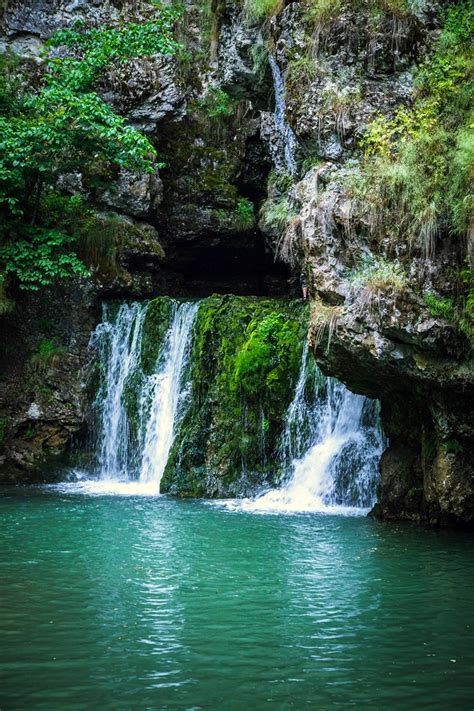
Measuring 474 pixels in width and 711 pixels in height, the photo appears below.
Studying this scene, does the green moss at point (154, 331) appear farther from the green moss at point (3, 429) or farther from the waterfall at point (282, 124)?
the waterfall at point (282, 124)

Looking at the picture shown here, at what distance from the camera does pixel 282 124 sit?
15.1 metres

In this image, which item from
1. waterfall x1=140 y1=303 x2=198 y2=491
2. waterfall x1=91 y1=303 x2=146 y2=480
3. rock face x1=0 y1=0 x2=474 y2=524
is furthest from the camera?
waterfall x1=91 y1=303 x2=146 y2=480

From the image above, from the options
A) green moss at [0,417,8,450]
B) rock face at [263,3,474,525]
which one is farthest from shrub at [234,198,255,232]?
green moss at [0,417,8,450]

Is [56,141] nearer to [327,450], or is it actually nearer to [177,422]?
[177,422]

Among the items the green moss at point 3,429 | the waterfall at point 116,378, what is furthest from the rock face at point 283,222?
the waterfall at point 116,378

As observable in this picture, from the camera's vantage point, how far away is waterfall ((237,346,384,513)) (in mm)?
13711

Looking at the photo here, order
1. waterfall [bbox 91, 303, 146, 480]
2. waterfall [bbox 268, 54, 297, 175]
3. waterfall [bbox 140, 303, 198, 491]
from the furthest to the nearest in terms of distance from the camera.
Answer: waterfall [bbox 91, 303, 146, 480], waterfall [bbox 140, 303, 198, 491], waterfall [bbox 268, 54, 297, 175]

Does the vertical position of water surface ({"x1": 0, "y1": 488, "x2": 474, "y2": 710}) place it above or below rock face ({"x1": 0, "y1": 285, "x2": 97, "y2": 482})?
below

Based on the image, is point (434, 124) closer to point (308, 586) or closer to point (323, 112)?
point (323, 112)

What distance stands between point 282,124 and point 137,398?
6.57 metres

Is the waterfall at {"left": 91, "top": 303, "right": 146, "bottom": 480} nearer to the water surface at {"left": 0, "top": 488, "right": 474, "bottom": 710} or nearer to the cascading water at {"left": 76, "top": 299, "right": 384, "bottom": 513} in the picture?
the cascading water at {"left": 76, "top": 299, "right": 384, "bottom": 513}

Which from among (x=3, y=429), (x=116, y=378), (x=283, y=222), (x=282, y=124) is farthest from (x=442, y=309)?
(x=3, y=429)

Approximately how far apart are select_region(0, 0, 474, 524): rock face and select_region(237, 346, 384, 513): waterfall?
3.09 ft

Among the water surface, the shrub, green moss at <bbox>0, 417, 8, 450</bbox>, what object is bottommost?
the water surface
